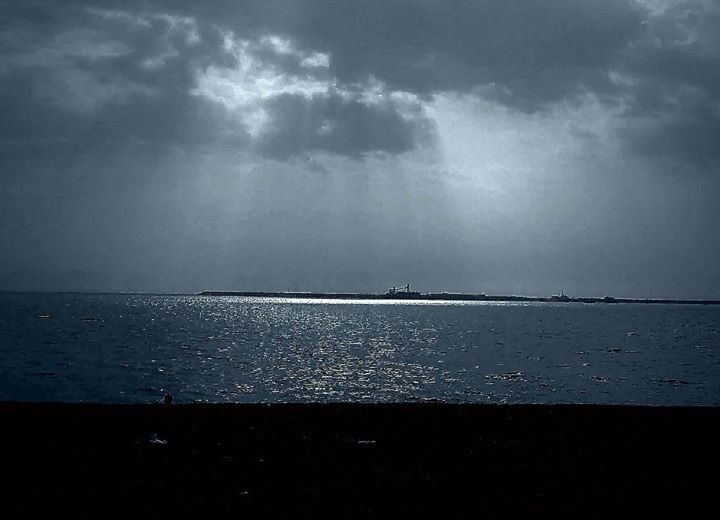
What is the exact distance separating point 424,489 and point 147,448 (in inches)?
321

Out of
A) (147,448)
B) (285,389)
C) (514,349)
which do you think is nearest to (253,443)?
(147,448)

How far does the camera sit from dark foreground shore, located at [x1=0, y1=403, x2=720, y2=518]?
38.3ft

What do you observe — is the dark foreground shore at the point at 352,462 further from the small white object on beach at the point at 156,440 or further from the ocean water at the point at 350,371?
the ocean water at the point at 350,371

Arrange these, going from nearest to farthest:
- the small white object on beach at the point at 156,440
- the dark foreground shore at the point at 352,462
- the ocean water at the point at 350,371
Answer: the dark foreground shore at the point at 352,462, the small white object on beach at the point at 156,440, the ocean water at the point at 350,371

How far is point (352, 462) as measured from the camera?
15484mm

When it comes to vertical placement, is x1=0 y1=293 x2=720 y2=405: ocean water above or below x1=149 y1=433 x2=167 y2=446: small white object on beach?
below

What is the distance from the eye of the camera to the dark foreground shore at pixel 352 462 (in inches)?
460

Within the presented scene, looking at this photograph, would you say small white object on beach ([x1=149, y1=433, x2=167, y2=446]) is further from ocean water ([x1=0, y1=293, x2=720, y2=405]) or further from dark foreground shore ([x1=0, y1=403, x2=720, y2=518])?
ocean water ([x1=0, y1=293, x2=720, y2=405])

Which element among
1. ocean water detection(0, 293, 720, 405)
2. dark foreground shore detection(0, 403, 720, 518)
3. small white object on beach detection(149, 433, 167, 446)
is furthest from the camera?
ocean water detection(0, 293, 720, 405)

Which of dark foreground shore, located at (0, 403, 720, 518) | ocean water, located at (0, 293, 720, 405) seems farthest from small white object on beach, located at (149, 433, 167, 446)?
ocean water, located at (0, 293, 720, 405)

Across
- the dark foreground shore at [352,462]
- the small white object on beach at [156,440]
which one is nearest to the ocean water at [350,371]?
the dark foreground shore at [352,462]

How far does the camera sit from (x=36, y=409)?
77.5ft

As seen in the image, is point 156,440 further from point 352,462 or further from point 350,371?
point 350,371

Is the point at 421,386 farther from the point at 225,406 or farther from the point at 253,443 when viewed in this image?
the point at 253,443
